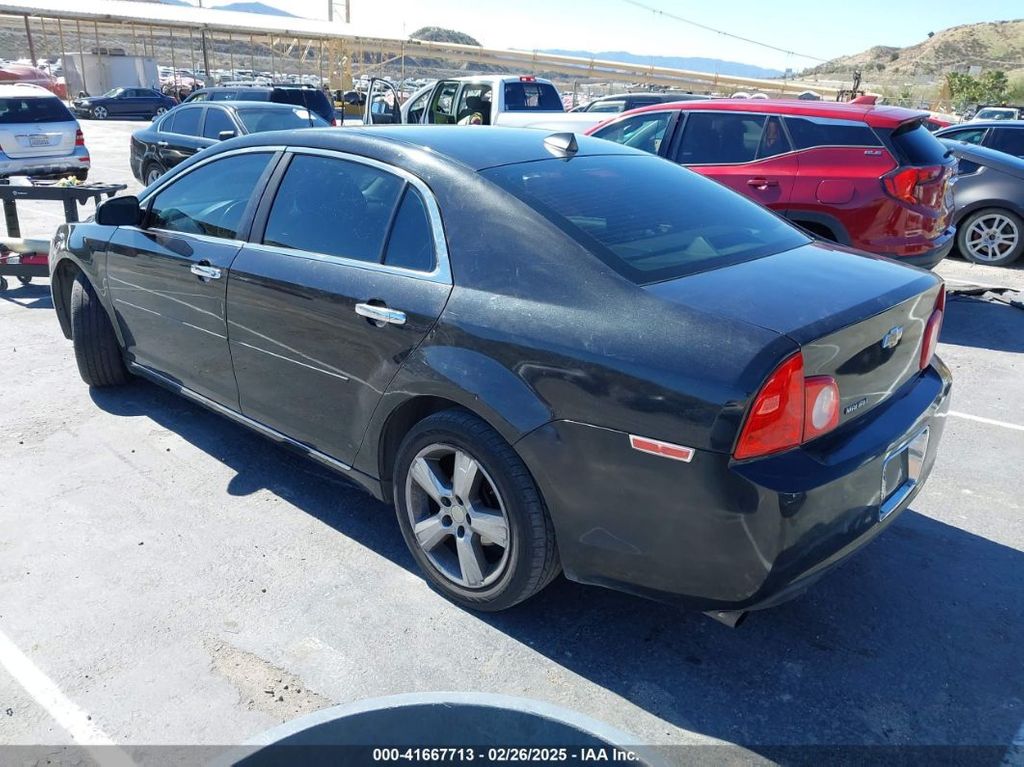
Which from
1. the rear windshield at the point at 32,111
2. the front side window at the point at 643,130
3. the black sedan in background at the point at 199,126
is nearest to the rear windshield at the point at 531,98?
the black sedan in background at the point at 199,126

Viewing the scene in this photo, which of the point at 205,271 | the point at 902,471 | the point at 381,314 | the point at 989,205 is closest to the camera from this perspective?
the point at 902,471

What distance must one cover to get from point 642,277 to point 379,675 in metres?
1.60

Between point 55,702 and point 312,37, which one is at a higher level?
point 312,37

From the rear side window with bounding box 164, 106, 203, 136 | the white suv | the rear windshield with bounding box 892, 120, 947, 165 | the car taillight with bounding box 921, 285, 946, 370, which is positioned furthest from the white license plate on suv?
the white suv

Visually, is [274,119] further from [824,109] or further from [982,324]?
[982,324]

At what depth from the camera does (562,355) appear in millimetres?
2570

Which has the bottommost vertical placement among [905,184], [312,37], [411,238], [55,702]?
[55,702]

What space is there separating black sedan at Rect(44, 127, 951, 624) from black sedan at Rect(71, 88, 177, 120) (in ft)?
109

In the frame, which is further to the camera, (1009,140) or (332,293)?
(1009,140)

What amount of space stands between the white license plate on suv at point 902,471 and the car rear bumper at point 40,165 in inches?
501

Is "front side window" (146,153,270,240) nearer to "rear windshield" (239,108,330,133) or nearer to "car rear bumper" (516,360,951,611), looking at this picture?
"car rear bumper" (516,360,951,611)

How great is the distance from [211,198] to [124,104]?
113 feet

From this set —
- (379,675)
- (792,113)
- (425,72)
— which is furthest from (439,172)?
(425,72)

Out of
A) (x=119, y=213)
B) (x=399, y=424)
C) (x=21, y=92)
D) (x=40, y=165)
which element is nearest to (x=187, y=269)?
(x=119, y=213)
